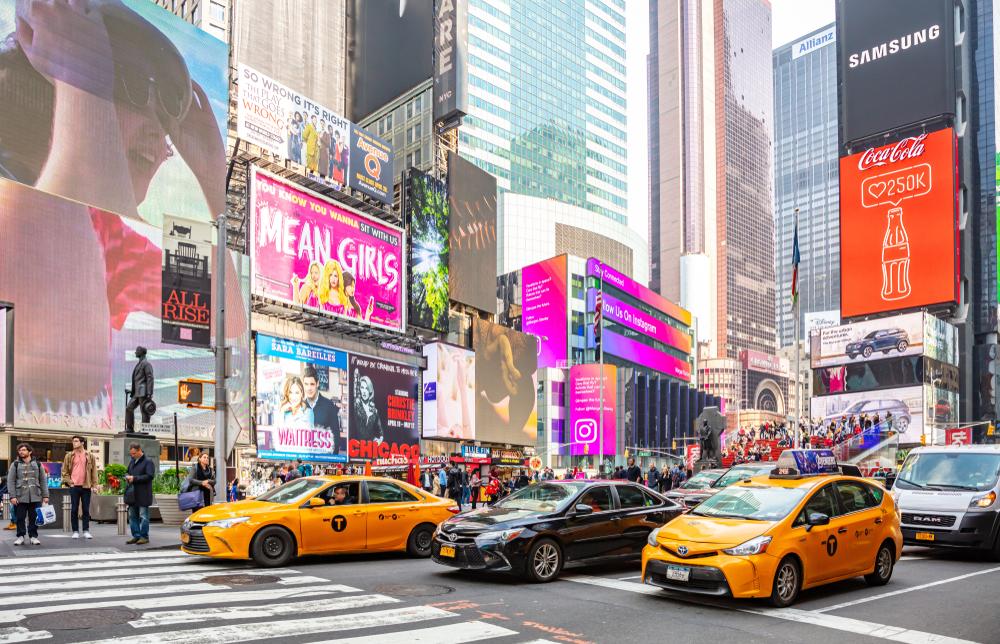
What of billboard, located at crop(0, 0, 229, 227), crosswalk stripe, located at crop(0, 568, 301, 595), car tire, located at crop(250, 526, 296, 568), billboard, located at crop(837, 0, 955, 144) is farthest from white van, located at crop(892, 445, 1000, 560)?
billboard, located at crop(837, 0, 955, 144)

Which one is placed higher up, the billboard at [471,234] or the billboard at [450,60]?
the billboard at [450,60]

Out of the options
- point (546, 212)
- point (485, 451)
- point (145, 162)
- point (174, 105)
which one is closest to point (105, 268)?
point (145, 162)

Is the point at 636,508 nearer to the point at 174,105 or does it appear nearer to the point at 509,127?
the point at 174,105

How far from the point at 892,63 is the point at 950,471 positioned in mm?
82991

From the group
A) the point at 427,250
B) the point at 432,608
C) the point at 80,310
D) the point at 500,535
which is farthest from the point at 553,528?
the point at 427,250

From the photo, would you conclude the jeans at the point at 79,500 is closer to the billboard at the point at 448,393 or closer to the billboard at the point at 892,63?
the billboard at the point at 448,393

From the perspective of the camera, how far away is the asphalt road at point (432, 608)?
8.26 metres

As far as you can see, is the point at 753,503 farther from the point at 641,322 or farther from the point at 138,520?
the point at 641,322

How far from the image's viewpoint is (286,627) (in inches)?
329

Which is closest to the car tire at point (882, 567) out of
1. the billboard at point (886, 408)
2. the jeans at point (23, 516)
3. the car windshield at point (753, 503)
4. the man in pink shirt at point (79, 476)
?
the car windshield at point (753, 503)

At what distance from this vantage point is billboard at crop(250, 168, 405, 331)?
4588cm

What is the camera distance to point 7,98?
3806 cm

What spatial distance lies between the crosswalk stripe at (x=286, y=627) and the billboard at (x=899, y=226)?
85227mm

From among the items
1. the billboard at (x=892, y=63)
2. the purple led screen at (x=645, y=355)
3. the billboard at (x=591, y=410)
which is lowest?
the billboard at (x=591, y=410)
